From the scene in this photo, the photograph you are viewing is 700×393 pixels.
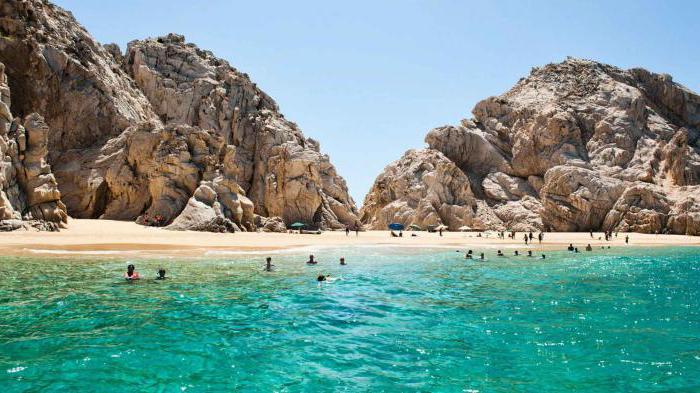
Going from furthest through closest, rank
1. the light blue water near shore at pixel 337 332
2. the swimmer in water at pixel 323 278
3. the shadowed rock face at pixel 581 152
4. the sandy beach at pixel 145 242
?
the shadowed rock face at pixel 581 152 < the sandy beach at pixel 145 242 < the swimmer in water at pixel 323 278 < the light blue water near shore at pixel 337 332

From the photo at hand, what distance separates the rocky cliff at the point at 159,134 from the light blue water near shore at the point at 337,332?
26399mm

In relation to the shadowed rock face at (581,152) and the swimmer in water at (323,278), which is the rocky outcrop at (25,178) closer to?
the swimmer in water at (323,278)

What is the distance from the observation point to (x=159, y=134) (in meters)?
53.2

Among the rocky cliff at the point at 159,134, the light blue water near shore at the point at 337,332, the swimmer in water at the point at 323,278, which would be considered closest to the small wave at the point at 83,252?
the light blue water near shore at the point at 337,332

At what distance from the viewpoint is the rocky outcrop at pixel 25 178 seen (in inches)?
1438

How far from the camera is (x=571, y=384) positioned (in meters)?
9.11

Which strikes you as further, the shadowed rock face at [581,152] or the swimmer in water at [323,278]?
the shadowed rock face at [581,152]

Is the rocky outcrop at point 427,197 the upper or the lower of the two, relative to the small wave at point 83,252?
upper

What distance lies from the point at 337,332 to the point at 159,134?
1846 inches

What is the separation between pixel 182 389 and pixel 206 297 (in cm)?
960

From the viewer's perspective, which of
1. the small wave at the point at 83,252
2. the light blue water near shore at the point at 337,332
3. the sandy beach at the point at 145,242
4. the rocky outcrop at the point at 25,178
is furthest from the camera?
the rocky outcrop at the point at 25,178

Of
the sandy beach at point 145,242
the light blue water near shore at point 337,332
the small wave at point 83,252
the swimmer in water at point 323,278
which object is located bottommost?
the light blue water near shore at point 337,332

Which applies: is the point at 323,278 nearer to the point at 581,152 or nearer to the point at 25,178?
the point at 25,178

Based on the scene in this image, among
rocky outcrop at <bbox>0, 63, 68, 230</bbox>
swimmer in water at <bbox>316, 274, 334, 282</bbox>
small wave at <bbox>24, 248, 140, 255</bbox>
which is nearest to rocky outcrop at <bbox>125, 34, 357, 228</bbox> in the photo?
rocky outcrop at <bbox>0, 63, 68, 230</bbox>
